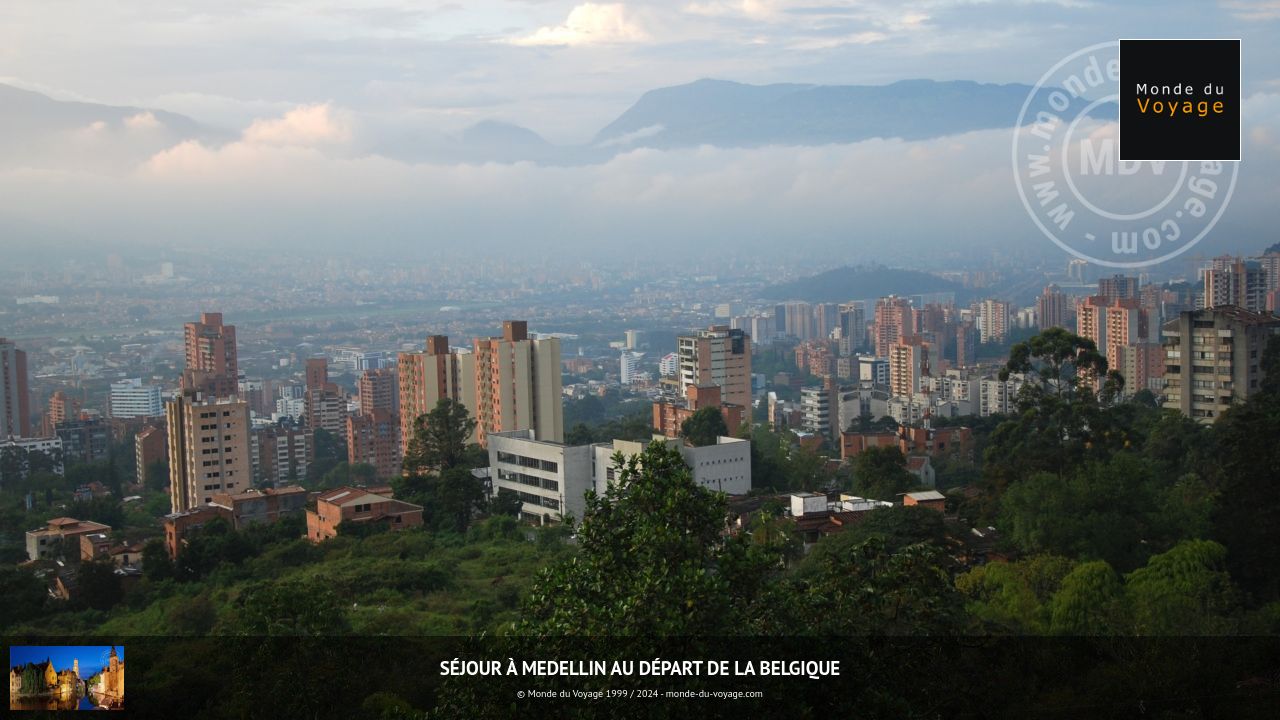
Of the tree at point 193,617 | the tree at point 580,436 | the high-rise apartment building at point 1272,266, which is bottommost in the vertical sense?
the tree at point 193,617

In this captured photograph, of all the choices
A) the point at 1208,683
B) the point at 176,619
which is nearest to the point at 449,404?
the point at 176,619

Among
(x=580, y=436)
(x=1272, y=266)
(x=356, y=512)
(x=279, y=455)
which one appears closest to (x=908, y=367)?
(x=1272, y=266)

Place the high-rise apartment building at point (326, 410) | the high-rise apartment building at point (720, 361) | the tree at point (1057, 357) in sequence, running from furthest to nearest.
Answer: the high-rise apartment building at point (326, 410)
the high-rise apartment building at point (720, 361)
the tree at point (1057, 357)

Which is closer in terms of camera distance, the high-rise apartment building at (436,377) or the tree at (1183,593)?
the tree at (1183,593)

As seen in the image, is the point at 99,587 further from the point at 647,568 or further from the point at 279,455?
the point at 279,455

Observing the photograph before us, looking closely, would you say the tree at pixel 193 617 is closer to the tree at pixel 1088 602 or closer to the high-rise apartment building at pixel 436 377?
the tree at pixel 1088 602

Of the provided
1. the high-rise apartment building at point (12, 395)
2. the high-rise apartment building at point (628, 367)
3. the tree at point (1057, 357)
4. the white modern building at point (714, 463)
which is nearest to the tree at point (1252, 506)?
the tree at point (1057, 357)

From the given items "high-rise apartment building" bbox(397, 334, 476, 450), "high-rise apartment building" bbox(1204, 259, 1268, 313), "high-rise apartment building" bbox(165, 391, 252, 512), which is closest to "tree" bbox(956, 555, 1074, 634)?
"high-rise apartment building" bbox(397, 334, 476, 450)

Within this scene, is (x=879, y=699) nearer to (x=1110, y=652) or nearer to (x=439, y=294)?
(x=1110, y=652)
